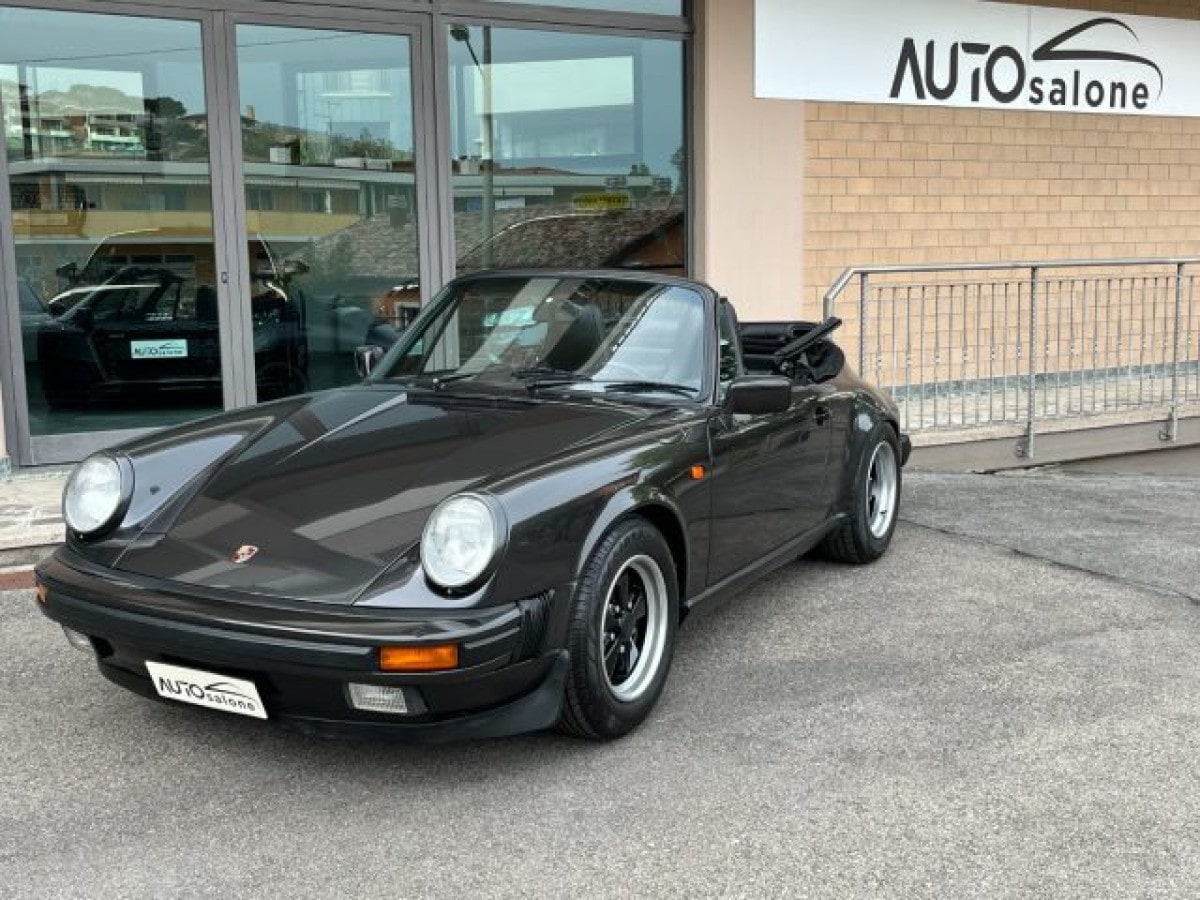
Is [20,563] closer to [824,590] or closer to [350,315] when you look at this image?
[350,315]

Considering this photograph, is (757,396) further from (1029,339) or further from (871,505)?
(1029,339)

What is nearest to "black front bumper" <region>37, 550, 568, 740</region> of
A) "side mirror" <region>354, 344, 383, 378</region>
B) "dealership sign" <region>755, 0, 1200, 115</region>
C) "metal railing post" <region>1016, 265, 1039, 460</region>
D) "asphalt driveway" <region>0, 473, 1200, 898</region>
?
"asphalt driveway" <region>0, 473, 1200, 898</region>

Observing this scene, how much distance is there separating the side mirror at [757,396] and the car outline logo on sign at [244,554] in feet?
5.62

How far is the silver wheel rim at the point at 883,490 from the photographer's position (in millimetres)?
5812

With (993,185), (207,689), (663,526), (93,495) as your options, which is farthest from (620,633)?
(993,185)

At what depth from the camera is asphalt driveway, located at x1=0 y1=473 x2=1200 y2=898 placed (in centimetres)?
291

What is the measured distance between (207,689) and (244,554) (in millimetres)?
374

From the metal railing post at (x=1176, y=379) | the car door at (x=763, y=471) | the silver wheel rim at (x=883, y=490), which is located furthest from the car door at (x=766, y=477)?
the metal railing post at (x=1176, y=379)

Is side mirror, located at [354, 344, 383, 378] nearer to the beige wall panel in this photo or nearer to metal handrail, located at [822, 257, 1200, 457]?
metal handrail, located at [822, 257, 1200, 457]

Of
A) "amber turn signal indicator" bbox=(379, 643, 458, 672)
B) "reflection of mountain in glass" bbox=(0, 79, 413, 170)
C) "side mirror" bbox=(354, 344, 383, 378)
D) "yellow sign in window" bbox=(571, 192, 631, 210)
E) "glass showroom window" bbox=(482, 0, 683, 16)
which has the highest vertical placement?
"glass showroom window" bbox=(482, 0, 683, 16)

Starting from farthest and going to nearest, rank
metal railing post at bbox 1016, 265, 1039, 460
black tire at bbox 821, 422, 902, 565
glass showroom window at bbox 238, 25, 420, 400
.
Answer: metal railing post at bbox 1016, 265, 1039, 460 → glass showroom window at bbox 238, 25, 420, 400 → black tire at bbox 821, 422, 902, 565

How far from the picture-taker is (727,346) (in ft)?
15.0

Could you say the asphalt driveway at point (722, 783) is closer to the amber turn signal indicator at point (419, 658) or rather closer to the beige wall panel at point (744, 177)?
the amber turn signal indicator at point (419, 658)

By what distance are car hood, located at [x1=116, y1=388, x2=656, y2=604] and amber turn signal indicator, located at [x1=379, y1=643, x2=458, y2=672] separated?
0.21 meters
